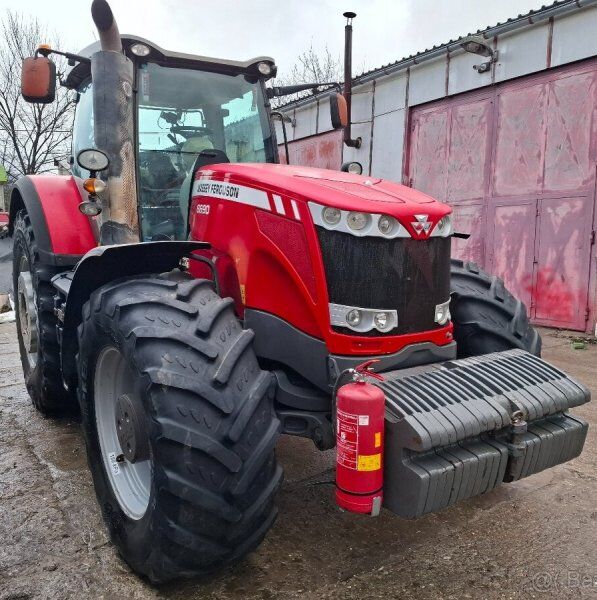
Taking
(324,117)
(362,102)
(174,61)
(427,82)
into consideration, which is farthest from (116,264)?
(324,117)

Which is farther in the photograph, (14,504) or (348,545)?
(14,504)

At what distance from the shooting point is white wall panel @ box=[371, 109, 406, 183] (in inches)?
414

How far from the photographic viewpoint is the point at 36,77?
3.10 m

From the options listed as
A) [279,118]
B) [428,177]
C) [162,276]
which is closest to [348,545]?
[162,276]

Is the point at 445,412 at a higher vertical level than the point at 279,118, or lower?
lower

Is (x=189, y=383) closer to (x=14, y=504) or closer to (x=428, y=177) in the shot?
(x=14, y=504)

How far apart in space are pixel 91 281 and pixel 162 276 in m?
0.38

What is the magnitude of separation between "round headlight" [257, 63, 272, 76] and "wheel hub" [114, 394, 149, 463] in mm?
2208

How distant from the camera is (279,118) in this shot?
383 centimetres

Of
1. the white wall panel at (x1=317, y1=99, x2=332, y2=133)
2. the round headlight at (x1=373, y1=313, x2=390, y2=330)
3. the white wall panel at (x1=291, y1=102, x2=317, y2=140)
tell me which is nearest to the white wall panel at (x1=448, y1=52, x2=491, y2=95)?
the white wall panel at (x1=317, y1=99, x2=332, y2=133)

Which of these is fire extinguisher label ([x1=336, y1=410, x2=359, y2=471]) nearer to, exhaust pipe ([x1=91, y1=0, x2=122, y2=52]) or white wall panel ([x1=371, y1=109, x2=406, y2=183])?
exhaust pipe ([x1=91, y1=0, x2=122, y2=52])

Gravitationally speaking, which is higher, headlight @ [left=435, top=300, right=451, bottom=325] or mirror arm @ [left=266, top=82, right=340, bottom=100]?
mirror arm @ [left=266, top=82, right=340, bottom=100]

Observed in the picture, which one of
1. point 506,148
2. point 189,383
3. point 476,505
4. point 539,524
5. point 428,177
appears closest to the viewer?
point 189,383

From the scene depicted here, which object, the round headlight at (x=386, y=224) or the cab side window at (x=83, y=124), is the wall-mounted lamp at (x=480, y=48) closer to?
the cab side window at (x=83, y=124)
